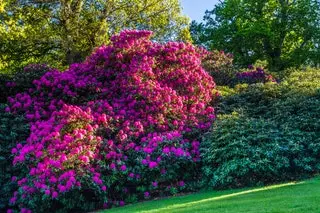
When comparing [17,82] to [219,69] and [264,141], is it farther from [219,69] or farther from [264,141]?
[264,141]

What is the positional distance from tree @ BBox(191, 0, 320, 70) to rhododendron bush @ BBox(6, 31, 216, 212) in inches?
844

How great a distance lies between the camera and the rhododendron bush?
31.6 feet

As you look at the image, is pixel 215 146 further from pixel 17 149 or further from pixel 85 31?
pixel 85 31

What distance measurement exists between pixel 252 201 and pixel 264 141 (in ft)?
11.1

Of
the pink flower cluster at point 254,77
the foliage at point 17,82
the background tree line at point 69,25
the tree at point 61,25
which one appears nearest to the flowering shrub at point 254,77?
the pink flower cluster at point 254,77

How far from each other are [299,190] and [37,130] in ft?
19.1

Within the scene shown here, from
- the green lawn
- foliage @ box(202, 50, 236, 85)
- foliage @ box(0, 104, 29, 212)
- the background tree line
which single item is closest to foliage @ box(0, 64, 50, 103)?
foliage @ box(0, 104, 29, 212)

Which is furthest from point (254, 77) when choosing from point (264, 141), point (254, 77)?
point (264, 141)

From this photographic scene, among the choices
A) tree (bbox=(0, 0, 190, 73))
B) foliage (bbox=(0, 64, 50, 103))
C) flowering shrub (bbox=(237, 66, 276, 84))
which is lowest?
flowering shrub (bbox=(237, 66, 276, 84))

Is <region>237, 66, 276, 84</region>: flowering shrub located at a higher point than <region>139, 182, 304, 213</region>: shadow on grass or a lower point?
higher

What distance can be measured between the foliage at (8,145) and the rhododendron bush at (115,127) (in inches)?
9.7

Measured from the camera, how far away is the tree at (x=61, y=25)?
22.0 metres

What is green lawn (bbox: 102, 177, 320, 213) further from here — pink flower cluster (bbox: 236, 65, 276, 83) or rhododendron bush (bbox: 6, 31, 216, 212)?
pink flower cluster (bbox: 236, 65, 276, 83)

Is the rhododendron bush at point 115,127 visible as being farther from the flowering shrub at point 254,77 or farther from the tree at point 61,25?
the tree at point 61,25
